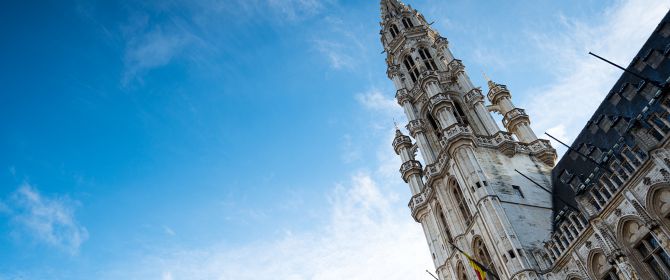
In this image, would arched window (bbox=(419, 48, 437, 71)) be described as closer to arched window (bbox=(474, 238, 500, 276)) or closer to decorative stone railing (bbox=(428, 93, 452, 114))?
decorative stone railing (bbox=(428, 93, 452, 114))

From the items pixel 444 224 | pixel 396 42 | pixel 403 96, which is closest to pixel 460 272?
pixel 444 224

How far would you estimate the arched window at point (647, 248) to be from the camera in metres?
22.8

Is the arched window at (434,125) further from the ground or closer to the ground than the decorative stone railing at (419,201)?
further from the ground

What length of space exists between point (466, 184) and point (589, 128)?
8.61m

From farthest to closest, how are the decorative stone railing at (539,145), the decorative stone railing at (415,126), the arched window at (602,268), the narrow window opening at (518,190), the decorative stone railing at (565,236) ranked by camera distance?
the decorative stone railing at (415,126) → the decorative stone railing at (539,145) → the narrow window opening at (518,190) → the decorative stone railing at (565,236) → the arched window at (602,268)

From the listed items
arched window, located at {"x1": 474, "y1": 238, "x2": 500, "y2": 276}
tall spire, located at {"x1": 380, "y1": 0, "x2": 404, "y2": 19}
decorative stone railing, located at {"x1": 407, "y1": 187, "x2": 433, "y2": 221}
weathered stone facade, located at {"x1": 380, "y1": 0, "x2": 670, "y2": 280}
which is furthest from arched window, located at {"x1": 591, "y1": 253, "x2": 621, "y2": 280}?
tall spire, located at {"x1": 380, "y1": 0, "x2": 404, "y2": 19}

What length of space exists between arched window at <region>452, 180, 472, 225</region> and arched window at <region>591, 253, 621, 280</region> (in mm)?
10934

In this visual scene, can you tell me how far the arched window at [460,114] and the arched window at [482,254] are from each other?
12.8m

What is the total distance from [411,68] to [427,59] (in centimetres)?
187

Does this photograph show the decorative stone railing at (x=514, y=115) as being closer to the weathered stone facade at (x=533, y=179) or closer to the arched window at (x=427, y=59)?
the weathered stone facade at (x=533, y=179)

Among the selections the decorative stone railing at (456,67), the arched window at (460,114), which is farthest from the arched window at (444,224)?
the decorative stone railing at (456,67)

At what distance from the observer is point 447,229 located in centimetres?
4044

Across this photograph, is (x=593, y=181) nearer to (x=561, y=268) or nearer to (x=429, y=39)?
(x=561, y=268)

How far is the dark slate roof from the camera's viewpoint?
2777 centimetres
